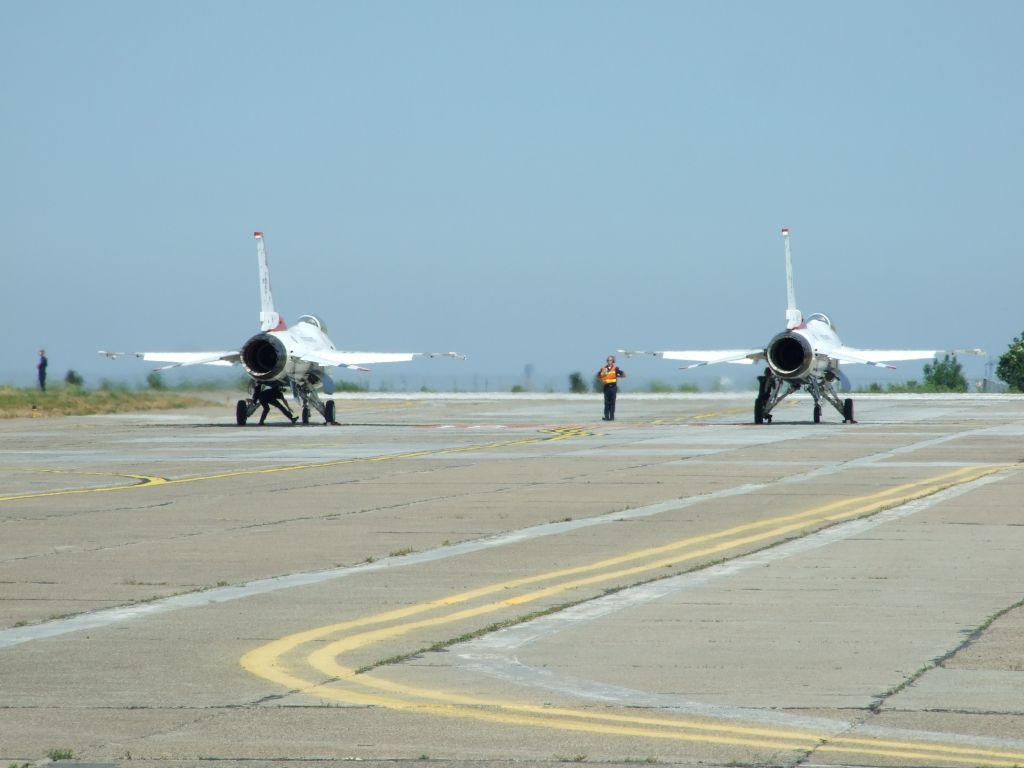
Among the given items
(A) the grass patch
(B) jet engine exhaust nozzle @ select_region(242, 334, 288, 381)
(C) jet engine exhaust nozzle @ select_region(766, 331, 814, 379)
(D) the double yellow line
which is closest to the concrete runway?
(D) the double yellow line

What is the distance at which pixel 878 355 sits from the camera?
1998 inches

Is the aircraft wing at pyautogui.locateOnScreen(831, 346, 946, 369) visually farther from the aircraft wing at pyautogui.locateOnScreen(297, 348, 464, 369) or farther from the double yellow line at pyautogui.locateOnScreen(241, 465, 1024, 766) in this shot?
the double yellow line at pyautogui.locateOnScreen(241, 465, 1024, 766)

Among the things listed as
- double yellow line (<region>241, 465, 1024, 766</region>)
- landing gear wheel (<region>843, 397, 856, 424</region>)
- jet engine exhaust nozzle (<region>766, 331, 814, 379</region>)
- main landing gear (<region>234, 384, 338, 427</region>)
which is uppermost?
jet engine exhaust nozzle (<region>766, 331, 814, 379</region>)

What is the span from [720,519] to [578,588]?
20.6 ft

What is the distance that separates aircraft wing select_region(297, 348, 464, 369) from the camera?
47.4 meters

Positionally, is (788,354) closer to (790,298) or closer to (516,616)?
(790,298)

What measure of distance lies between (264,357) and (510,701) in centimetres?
3788

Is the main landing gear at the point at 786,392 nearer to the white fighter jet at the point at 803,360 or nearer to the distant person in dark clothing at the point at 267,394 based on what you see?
the white fighter jet at the point at 803,360

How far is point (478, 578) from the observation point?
14.2 m

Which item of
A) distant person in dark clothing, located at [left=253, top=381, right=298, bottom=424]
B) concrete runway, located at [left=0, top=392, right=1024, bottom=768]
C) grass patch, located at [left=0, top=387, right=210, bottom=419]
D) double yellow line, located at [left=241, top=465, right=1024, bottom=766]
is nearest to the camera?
double yellow line, located at [left=241, top=465, right=1024, bottom=766]

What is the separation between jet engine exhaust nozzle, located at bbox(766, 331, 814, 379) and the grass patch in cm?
2621

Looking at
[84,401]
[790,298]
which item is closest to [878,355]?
[790,298]

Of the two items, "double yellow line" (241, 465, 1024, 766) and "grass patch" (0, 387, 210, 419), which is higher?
"grass patch" (0, 387, 210, 419)

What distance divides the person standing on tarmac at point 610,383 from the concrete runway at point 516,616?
21752mm
